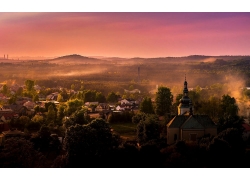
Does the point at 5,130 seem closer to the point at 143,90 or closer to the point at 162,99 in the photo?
the point at 162,99

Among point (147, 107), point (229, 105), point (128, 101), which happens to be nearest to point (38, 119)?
point (147, 107)

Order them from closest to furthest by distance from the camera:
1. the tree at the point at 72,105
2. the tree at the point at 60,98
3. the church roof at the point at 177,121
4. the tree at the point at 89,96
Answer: the church roof at the point at 177,121 → the tree at the point at 72,105 → the tree at the point at 60,98 → the tree at the point at 89,96

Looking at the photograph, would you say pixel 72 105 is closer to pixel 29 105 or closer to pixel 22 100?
pixel 29 105

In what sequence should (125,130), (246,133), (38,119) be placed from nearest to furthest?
(246,133), (125,130), (38,119)

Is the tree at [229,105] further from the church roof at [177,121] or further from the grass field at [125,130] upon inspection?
the grass field at [125,130]

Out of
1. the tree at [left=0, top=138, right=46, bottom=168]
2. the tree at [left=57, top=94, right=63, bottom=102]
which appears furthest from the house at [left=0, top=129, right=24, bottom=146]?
the tree at [left=57, top=94, right=63, bottom=102]

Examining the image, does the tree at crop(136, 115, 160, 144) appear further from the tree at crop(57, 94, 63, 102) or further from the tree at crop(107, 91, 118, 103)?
the tree at crop(107, 91, 118, 103)

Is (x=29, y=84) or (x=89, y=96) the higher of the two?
(x=29, y=84)

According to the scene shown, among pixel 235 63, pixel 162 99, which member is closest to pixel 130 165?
pixel 162 99

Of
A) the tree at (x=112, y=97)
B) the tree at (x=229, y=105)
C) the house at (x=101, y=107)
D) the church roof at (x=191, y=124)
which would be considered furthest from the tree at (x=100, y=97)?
the church roof at (x=191, y=124)
